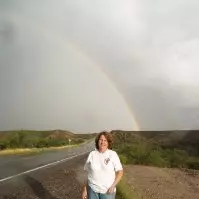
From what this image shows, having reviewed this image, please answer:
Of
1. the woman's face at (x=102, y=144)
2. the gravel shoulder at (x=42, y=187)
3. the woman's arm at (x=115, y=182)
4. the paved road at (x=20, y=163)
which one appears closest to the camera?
the woman's arm at (x=115, y=182)

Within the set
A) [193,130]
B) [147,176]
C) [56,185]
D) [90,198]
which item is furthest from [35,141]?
[193,130]

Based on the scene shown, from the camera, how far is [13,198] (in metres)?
12.5

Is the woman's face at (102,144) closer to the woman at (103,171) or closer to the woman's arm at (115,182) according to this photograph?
the woman at (103,171)

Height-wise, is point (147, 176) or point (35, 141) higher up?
point (35, 141)

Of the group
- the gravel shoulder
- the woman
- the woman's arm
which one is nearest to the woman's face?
the woman

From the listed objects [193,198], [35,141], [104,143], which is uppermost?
[35,141]

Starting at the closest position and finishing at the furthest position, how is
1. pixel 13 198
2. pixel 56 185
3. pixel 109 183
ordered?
pixel 109 183, pixel 13 198, pixel 56 185

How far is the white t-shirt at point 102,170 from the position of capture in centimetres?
657

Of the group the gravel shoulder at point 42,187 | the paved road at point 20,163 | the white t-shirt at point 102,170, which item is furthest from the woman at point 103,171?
the paved road at point 20,163

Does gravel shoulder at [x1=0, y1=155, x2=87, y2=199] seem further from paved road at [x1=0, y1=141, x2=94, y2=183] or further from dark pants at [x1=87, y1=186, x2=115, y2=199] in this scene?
dark pants at [x1=87, y1=186, x2=115, y2=199]

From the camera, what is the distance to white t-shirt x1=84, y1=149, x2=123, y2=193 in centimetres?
657

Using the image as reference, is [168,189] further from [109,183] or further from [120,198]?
[109,183]

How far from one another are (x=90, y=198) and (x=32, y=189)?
8270 mm

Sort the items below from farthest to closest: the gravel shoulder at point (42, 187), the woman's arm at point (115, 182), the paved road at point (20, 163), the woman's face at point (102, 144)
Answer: the paved road at point (20, 163) → the gravel shoulder at point (42, 187) → the woman's face at point (102, 144) → the woman's arm at point (115, 182)
